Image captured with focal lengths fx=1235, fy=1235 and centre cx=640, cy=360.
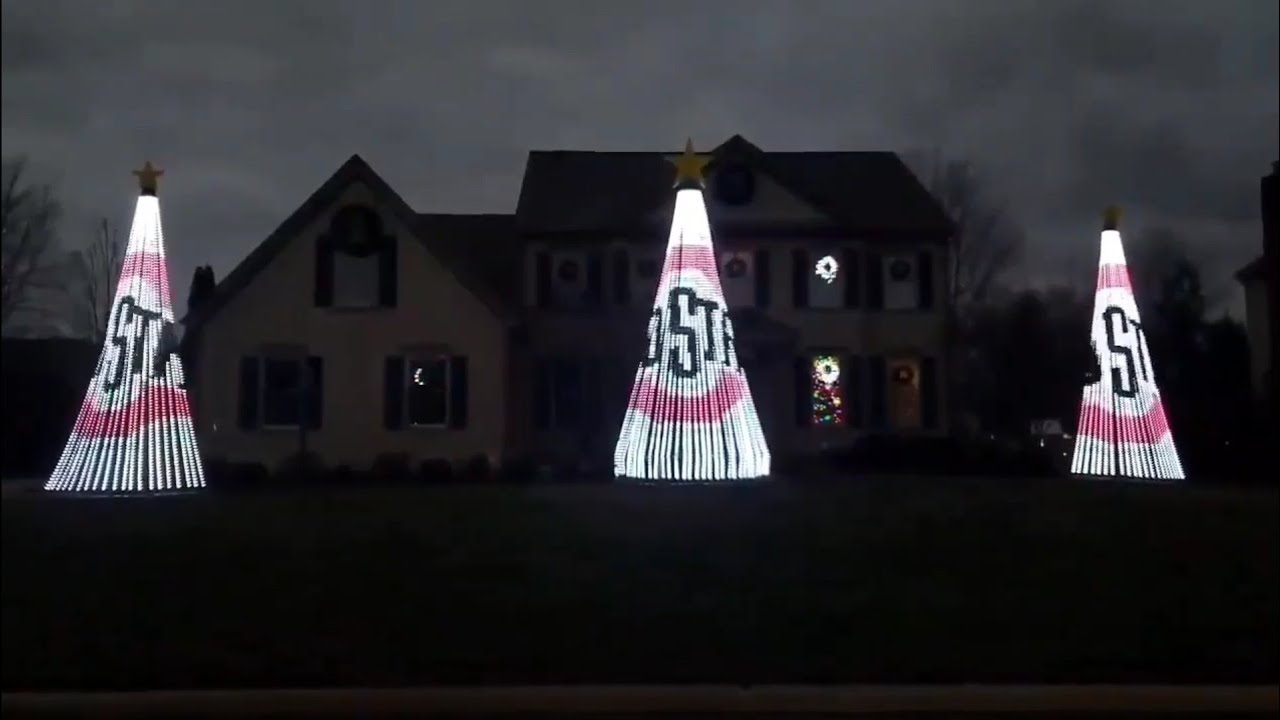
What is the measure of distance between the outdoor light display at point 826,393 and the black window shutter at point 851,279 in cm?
108

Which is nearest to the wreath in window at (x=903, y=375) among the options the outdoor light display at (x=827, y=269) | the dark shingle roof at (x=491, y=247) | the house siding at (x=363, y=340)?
the outdoor light display at (x=827, y=269)

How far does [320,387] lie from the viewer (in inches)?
710

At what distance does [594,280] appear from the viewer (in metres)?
20.0

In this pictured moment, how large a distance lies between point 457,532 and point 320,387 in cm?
909

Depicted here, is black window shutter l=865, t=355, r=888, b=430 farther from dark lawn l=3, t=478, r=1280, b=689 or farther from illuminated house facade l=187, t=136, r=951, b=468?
dark lawn l=3, t=478, r=1280, b=689

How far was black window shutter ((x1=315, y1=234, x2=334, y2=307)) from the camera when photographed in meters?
18.1

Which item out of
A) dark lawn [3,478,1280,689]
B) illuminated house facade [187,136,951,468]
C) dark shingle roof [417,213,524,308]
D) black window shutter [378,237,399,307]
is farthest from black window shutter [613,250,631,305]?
dark lawn [3,478,1280,689]

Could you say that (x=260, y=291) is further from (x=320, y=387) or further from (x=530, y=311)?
(x=530, y=311)

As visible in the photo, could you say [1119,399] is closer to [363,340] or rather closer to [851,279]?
[851,279]

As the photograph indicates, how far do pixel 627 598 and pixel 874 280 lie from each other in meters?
13.9

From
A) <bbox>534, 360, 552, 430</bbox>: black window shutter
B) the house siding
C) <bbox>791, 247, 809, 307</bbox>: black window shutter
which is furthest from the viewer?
<bbox>791, 247, 809, 307</bbox>: black window shutter

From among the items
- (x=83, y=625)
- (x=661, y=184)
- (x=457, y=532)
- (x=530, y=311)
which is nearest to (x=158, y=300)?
(x=457, y=532)

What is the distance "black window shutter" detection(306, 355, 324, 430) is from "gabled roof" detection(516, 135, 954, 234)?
4119mm

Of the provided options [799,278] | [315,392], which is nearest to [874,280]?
[799,278]
